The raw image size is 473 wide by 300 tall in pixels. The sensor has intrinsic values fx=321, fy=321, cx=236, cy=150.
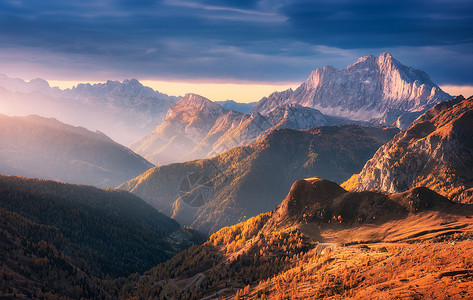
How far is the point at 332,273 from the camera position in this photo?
11169 cm

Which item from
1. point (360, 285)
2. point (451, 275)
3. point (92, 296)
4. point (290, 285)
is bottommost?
point (92, 296)

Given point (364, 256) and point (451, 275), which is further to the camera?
point (364, 256)

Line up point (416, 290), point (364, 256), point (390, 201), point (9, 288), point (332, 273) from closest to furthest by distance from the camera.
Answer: point (416, 290)
point (332, 273)
point (364, 256)
point (9, 288)
point (390, 201)

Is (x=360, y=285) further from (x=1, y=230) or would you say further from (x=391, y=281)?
(x=1, y=230)

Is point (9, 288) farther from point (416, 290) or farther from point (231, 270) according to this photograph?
point (416, 290)

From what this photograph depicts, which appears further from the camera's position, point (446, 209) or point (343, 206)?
point (343, 206)

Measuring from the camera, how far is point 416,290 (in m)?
74.1

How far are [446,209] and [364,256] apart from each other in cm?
7665

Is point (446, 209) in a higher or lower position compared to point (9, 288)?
higher

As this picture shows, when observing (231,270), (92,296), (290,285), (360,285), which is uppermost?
(360,285)

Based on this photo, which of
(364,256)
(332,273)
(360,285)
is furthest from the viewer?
(364,256)

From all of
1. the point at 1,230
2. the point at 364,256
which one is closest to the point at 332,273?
the point at 364,256

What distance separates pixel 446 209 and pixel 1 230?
249 metres

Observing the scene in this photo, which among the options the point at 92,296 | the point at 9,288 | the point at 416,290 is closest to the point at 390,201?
the point at 416,290
